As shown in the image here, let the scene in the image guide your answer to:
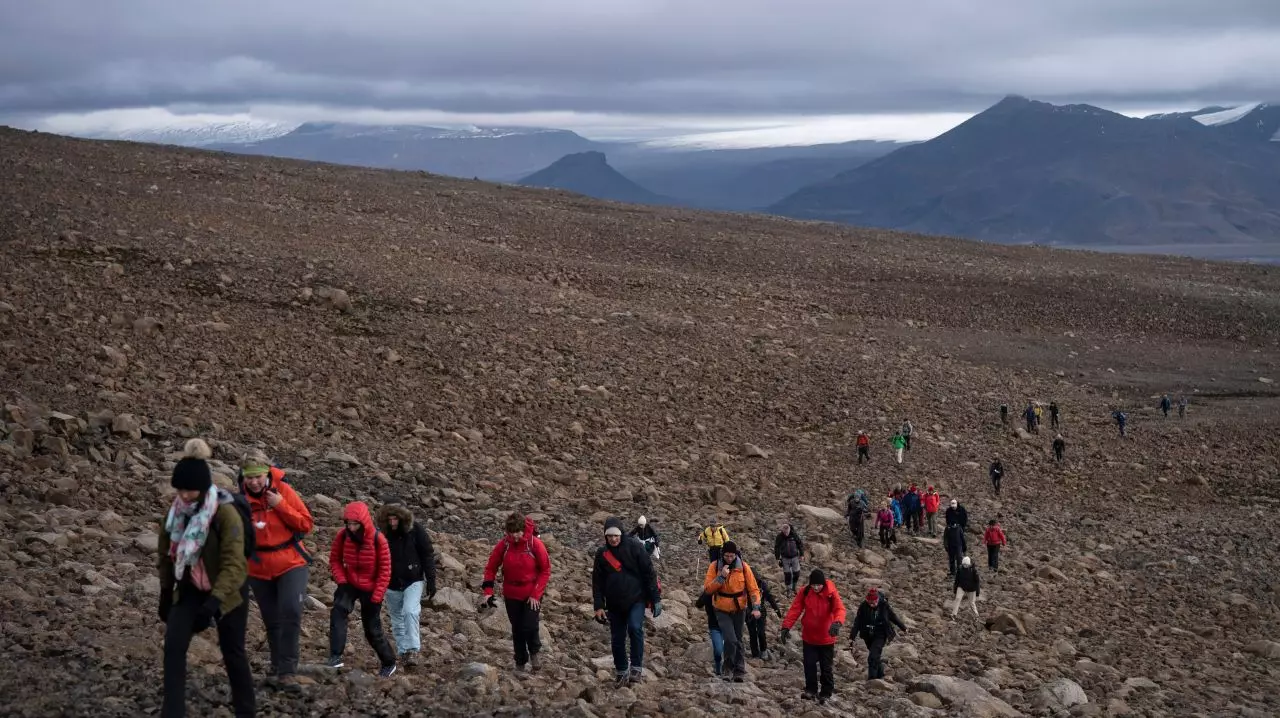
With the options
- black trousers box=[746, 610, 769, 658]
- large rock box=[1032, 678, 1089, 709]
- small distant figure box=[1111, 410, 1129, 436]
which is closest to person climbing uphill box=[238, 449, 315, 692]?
black trousers box=[746, 610, 769, 658]

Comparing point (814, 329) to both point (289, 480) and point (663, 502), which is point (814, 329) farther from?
point (289, 480)

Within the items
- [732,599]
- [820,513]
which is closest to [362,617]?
[732,599]

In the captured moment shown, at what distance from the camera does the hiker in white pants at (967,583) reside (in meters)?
16.9

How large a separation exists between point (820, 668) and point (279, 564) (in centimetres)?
571

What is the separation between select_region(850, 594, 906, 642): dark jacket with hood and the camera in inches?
506

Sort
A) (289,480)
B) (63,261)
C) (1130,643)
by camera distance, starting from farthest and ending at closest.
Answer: (63,261), (289,480), (1130,643)

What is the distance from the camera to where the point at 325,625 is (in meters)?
11.4

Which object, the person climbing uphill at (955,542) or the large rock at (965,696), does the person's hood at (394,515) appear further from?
the person climbing uphill at (955,542)

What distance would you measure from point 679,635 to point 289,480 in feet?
22.5

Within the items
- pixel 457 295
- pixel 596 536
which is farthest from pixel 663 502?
pixel 457 295

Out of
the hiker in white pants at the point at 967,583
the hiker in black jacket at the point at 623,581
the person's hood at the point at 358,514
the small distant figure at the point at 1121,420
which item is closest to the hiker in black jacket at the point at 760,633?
the hiker in black jacket at the point at 623,581

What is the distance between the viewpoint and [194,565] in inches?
294

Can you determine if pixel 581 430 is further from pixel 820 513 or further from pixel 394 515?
pixel 394 515

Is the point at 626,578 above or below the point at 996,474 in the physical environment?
above
